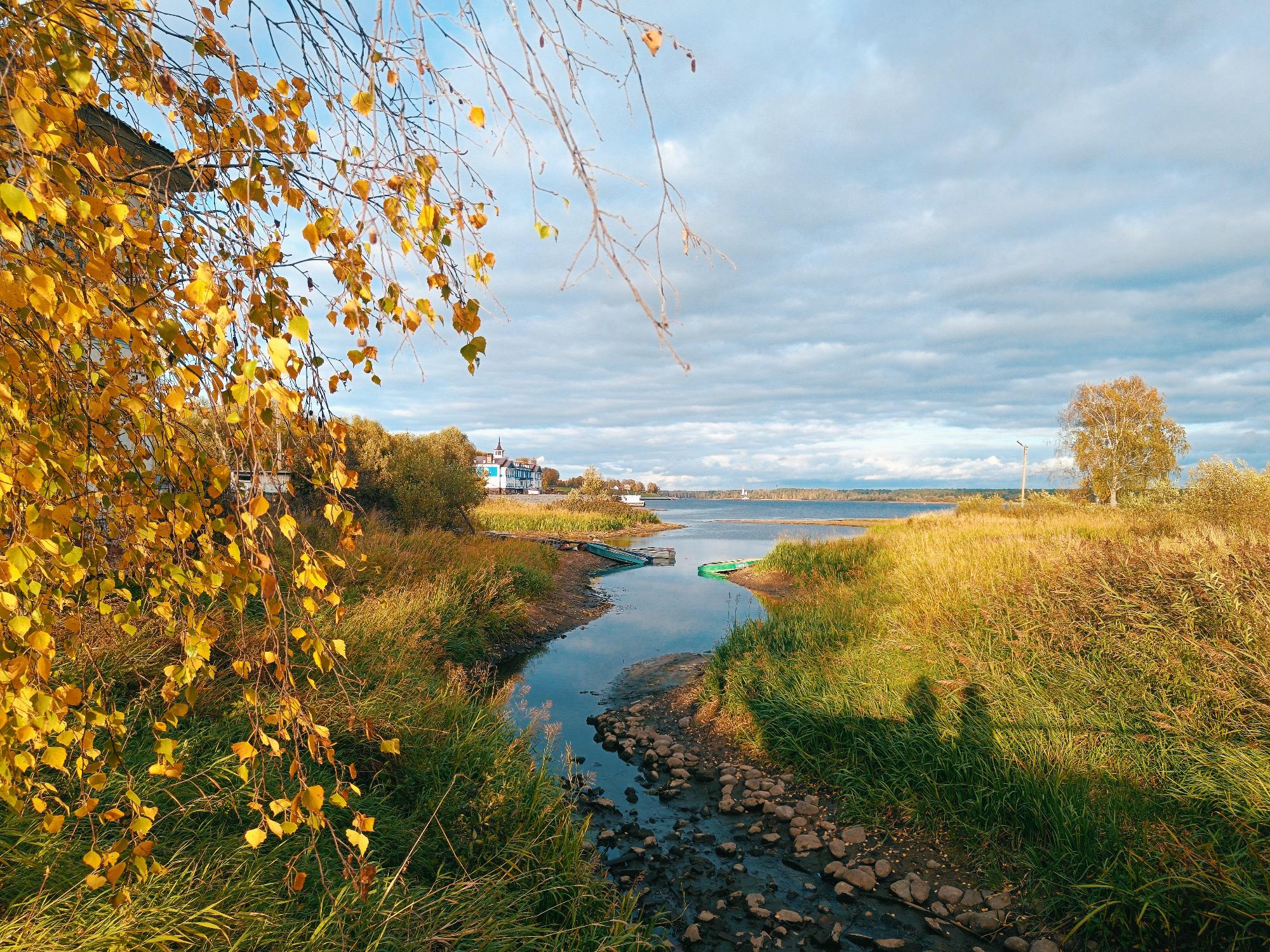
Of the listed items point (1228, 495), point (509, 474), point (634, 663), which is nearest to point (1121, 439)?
point (1228, 495)

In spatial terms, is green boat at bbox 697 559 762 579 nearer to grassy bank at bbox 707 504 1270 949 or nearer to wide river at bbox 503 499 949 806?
wide river at bbox 503 499 949 806

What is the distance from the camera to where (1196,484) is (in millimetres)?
14914

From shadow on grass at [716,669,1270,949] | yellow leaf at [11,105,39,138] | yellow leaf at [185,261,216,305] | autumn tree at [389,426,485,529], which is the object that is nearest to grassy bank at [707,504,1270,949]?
shadow on grass at [716,669,1270,949]

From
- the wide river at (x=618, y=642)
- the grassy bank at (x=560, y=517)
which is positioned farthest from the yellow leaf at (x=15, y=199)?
the grassy bank at (x=560, y=517)

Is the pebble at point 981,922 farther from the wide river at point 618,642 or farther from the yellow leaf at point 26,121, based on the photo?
the yellow leaf at point 26,121

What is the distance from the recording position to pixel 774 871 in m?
5.79

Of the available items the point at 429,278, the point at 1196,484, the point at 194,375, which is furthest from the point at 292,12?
the point at 1196,484

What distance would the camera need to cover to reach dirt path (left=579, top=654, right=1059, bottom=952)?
4926 millimetres

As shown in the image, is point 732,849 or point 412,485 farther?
point 412,485

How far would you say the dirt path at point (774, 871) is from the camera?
4.93 m

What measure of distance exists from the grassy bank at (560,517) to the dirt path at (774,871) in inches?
724

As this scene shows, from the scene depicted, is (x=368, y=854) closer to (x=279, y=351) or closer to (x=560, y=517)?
(x=279, y=351)

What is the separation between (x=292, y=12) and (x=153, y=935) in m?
3.71

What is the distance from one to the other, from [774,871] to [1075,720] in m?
3.29
